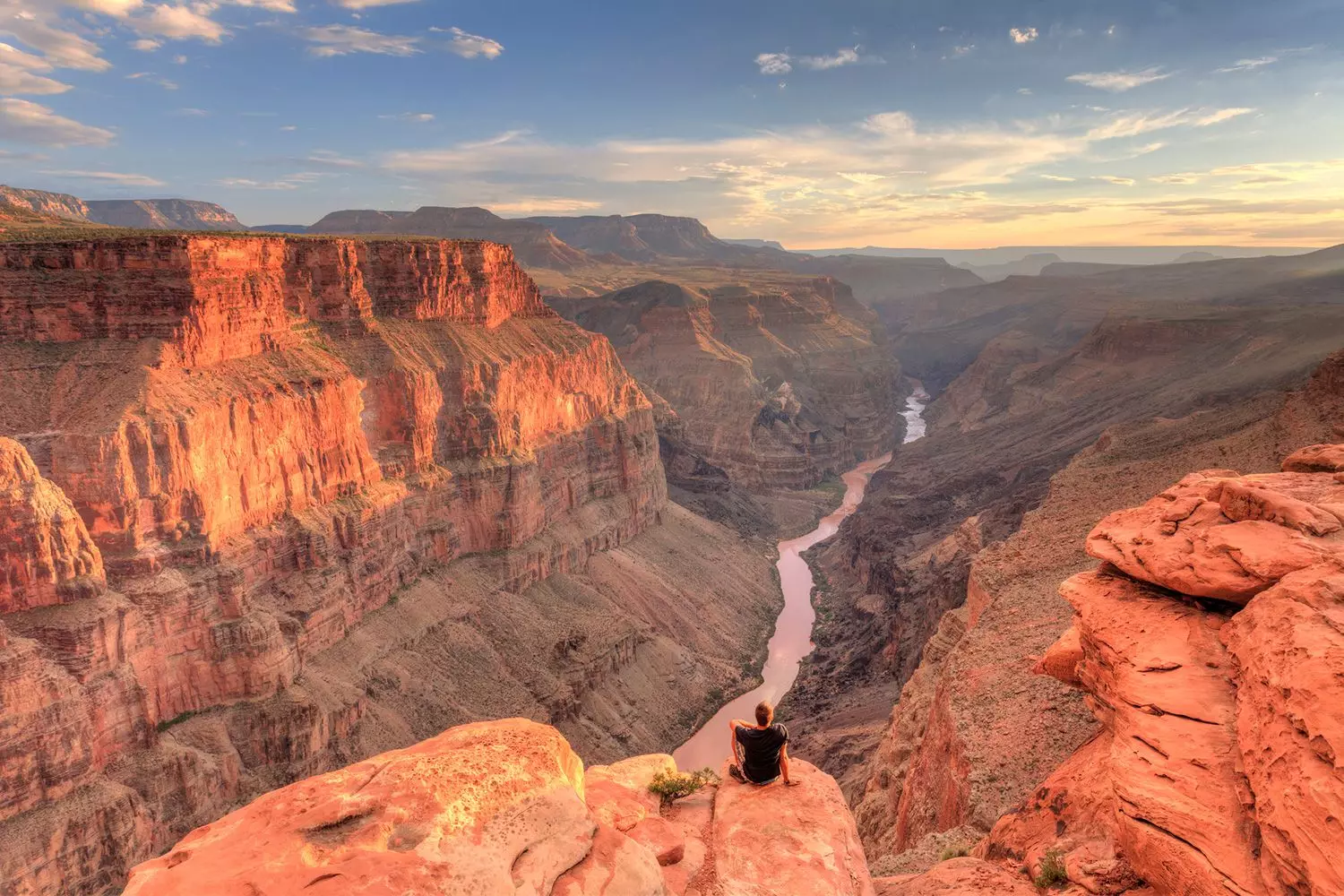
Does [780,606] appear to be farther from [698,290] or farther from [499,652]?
[698,290]

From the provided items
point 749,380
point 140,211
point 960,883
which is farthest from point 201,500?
point 140,211

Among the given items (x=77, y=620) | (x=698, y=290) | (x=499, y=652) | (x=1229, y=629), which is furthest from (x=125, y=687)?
(x=698, y=290)

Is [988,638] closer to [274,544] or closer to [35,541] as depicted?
[274,544]

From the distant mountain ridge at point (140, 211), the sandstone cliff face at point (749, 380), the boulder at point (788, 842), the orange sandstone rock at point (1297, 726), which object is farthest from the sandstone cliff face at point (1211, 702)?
the distant mountain ridge at point (140, 211)

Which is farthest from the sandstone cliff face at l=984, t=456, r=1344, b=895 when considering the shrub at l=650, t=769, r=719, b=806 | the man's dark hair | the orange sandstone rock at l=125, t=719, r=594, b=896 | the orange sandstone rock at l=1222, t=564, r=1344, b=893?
the orange sandstone rock at l=125, t=719, r=594, b=896

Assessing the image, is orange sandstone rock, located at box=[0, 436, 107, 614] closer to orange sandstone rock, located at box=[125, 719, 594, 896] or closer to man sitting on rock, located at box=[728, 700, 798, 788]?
orange sandstone rock, located at box=[125, 719, 594, 896]

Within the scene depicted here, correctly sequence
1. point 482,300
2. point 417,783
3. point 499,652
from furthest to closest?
point 482,300
point 499,652
point 417,783

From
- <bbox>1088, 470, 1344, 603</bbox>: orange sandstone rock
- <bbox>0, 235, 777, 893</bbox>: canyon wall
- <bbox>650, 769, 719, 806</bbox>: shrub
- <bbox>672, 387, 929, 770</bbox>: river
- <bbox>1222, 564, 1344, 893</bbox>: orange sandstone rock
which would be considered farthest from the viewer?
<bbox>672, 387, 929, 770</bbox>: river
